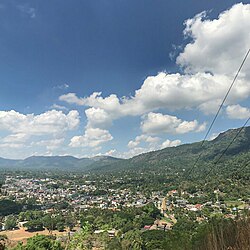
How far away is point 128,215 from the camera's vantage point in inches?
1395

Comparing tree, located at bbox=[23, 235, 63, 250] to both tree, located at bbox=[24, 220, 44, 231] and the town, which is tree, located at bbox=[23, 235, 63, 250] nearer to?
the town

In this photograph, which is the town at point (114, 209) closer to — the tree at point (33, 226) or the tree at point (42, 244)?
the tree at point (33, 226)

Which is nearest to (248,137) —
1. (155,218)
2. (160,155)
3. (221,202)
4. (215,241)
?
(160,155)

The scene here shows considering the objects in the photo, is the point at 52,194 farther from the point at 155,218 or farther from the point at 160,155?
the point at 160,155

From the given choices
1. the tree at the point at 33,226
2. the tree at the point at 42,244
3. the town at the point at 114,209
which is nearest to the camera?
the tree at the point at 42,244

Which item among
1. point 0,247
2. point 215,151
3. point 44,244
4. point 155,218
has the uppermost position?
point 215,151

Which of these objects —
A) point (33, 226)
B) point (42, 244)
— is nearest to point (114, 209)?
point (33, 226)

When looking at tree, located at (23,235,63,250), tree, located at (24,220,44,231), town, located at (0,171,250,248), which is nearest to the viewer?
tree, located at (23,235,63,250)

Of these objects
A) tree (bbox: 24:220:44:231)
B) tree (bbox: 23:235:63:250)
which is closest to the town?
tree (bbox: 24:220:44:231)

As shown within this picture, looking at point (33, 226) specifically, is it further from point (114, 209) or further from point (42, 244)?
point (42, 244)

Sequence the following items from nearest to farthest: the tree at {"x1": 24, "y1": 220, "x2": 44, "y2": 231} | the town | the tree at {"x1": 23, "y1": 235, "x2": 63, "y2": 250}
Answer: the tree at {"x1": 23, "y1": 235, "x2": 63, "y2": 250}
the town
the tree at {"x1": 24, "y1": 220, "x2": 44, "y2": 231}

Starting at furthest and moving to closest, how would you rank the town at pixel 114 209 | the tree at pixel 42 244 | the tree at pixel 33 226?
the tree at pixel 33 226 → the town at pixel 114 209 → the tree at pixel 42 244

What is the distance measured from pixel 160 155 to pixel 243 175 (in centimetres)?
9421

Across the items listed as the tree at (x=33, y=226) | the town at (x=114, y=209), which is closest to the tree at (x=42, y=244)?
the town at (x=114, y=209)
